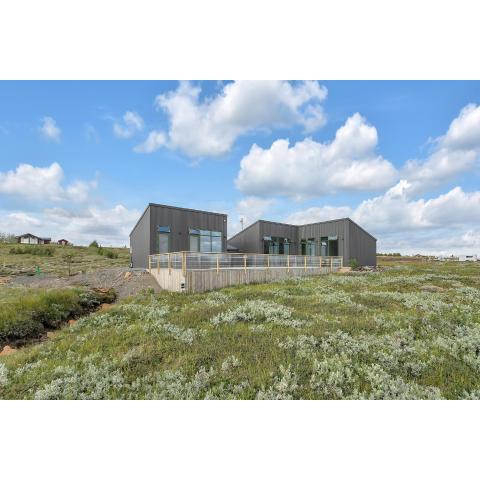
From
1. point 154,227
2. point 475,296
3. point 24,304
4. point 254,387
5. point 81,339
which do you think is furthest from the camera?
point 154,227

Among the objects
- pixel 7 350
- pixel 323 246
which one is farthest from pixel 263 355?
pixel 323 246

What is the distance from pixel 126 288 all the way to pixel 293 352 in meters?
14.4

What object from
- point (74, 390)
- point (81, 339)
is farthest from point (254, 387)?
point (81, 339)

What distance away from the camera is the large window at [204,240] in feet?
82.9

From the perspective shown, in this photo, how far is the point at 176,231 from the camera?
24250 mm

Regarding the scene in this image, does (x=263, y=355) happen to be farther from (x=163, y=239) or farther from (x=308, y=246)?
(x=308, y=246)

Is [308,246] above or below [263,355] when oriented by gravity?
above

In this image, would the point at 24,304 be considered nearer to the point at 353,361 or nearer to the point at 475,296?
the point at 353,361

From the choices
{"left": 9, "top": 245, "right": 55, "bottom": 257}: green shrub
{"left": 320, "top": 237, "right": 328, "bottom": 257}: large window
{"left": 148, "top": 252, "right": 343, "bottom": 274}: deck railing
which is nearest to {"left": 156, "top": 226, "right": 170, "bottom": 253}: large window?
{"left": 148, "top": 252, "right": 343, "bottom": 274}: deck railing

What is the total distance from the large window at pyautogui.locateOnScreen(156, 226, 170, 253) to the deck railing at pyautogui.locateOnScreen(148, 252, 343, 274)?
1741 millimetres

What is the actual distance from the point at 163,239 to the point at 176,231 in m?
1.40

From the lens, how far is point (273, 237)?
106ft

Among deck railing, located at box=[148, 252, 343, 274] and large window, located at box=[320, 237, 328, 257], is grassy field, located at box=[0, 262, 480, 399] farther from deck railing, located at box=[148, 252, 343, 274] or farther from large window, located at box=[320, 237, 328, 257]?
large window, located at box=[320, 237, 328, 257]

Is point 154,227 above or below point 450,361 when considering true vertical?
above
